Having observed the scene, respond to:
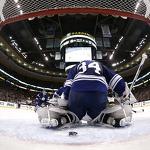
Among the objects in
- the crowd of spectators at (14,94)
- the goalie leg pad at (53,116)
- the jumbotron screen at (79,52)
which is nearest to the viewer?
the goalie leg pad at (53,116)

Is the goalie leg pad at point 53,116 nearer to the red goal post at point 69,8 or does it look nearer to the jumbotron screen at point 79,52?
the red goal post at point 69,8

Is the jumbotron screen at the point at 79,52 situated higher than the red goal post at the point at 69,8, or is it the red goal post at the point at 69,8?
the jumbotron screen at the point at 79,52

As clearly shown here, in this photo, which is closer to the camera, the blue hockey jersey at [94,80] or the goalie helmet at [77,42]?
the blue hockey jersey at [94,80]

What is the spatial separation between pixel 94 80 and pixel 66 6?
193 cm

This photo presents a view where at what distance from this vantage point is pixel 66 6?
11.6 feet

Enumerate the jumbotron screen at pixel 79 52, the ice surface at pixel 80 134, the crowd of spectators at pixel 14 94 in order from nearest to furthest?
the ice surface at pixel 80 134
the jumbotron screen at pixel 79 52
the crowd of spectators at pixel 14 94

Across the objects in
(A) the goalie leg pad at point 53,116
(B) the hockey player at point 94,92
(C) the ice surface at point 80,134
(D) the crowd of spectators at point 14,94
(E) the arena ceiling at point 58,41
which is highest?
(E) the arena ceiling at point 58,41

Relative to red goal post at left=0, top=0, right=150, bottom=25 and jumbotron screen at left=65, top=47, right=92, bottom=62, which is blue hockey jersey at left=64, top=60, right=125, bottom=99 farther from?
jumbotron screen at left=65, top=47, right=92, bottom=62

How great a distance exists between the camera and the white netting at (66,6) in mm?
2992

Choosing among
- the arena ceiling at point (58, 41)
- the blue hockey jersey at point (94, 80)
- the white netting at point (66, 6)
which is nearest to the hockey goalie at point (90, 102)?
the blue hockey jersey at point (94, 80)

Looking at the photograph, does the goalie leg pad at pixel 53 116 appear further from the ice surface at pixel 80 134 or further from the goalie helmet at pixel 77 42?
the goalie helmet at pixel 77 42

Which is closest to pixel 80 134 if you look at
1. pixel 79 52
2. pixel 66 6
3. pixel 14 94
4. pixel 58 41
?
pixel 66 6

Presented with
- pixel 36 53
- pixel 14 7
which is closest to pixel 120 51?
pixel 36 53

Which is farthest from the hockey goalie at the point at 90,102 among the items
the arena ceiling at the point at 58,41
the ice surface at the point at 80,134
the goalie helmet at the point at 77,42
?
the goalie helmet at the point at 77,42
